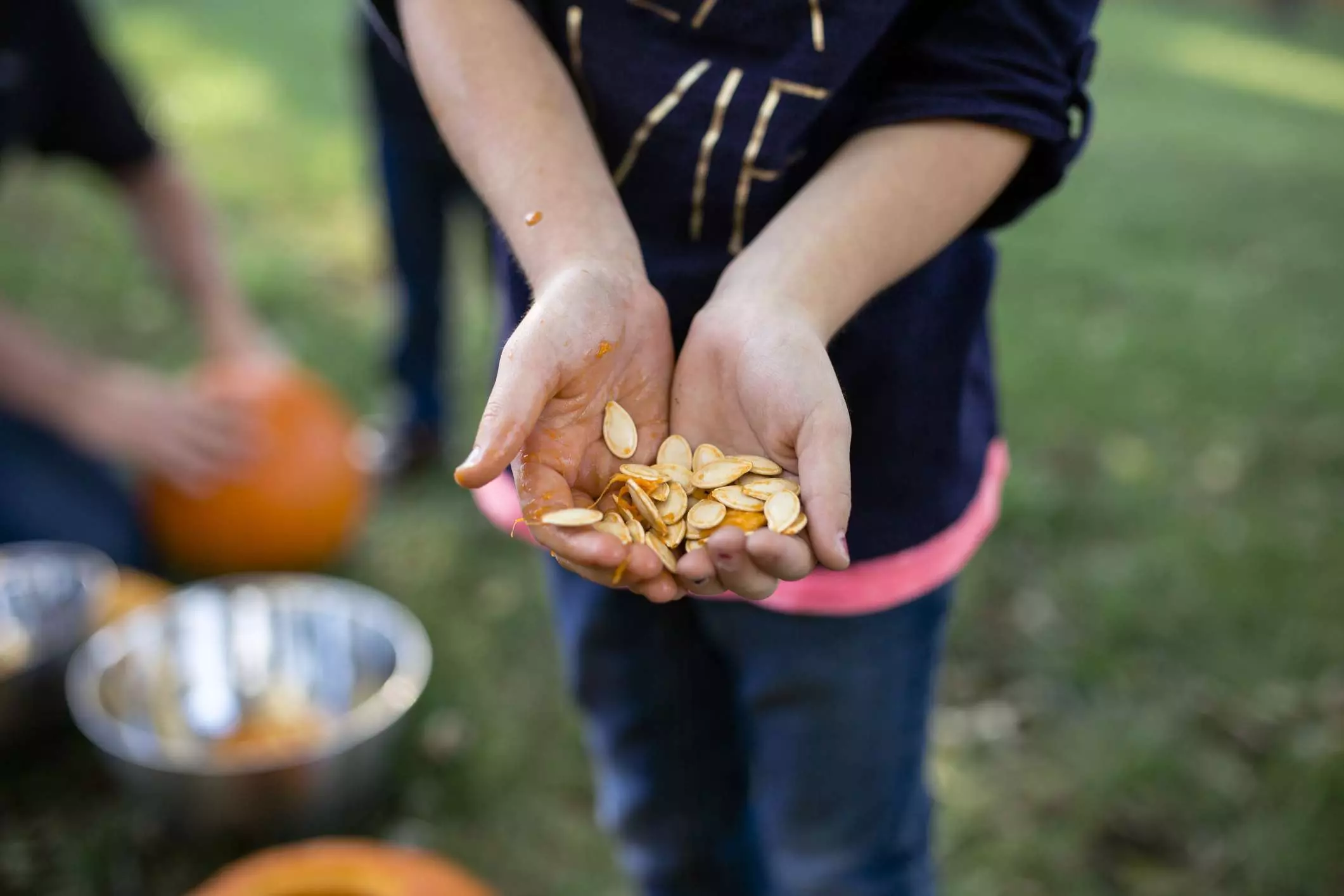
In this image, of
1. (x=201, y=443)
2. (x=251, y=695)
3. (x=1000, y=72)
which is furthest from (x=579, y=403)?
(x=201, y=443)

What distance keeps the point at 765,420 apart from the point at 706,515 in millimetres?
83

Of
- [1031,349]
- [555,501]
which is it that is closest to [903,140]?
[555,501]

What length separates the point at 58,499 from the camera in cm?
224

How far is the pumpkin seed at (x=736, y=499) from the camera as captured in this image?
85 centimetres

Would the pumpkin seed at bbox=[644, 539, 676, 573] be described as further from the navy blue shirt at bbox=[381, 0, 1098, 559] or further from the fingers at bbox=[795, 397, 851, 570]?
the navy blue shirt at bbox=[381, 0, 1098, 559]

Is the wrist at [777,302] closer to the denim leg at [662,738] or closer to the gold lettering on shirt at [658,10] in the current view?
the gold lettering on shirt at [658,10]

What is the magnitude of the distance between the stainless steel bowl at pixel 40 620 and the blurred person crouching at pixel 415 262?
0.73 metres

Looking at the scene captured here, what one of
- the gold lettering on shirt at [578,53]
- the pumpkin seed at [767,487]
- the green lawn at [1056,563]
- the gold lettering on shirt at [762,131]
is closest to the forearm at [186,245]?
the green lawn at [1056,563]

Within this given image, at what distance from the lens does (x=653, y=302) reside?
91 centimetres

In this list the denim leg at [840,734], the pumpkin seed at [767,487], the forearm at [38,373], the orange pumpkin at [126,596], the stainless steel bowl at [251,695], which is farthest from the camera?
the forearm at [38,373]

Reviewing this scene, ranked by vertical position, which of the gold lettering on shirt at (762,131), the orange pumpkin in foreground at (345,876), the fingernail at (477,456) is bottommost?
the orange pumpkin in foreground at (345,876)

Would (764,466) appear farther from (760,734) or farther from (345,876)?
(345,876)

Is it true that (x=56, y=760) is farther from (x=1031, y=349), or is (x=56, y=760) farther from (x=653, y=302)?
(x=1031, y=349)

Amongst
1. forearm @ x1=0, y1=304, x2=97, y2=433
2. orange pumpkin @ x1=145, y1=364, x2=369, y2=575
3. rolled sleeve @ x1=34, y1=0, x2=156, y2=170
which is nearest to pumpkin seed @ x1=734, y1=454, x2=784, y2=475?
orange pumpkin @ x1=145, y1=364, x2=369, y2=575
